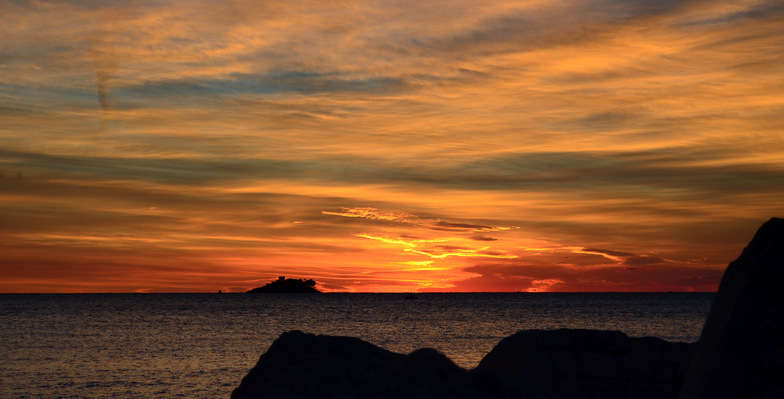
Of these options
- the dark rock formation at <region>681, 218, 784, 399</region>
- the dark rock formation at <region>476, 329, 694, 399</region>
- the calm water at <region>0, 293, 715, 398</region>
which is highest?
the dark rock formation at <region>681, 218, 784, 399</region>

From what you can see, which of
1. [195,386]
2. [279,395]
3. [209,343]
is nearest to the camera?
[279,395]

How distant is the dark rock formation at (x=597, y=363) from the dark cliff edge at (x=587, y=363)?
2 cm

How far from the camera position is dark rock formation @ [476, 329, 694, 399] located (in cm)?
1359

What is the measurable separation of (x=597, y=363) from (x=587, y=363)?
0.20 m

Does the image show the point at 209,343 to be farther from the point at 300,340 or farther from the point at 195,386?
the point at 300,340

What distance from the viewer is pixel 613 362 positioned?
46.0 ft

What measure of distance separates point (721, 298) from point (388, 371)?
511 cm

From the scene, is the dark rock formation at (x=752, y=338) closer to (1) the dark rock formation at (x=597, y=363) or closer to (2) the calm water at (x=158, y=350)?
(1) the dark rock formation at (x=597, y=363)

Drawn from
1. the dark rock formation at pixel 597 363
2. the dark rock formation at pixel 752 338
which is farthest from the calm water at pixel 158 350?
the dark rock formation at pixel 752 338

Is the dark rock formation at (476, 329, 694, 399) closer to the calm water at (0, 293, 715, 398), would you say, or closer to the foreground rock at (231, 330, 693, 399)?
the foreground rock at (231, 330, 693, 399)

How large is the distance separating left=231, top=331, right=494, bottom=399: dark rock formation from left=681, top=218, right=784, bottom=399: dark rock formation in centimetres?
355

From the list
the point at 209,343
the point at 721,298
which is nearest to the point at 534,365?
the point at 721,298

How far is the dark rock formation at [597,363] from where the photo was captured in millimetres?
13586

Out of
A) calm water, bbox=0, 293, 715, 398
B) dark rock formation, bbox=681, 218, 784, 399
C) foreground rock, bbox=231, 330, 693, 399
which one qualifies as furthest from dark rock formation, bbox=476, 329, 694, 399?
calm water, bbox=0, 293, 715, 398
